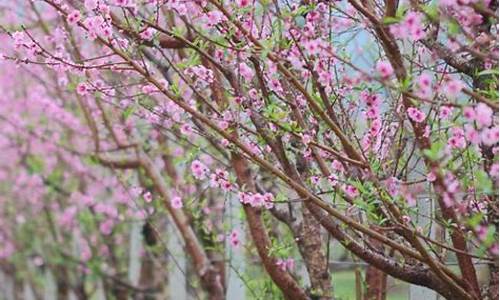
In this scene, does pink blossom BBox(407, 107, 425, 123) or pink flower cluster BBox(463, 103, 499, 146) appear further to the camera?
pink blossom BBox(407, 107, 425, 123)

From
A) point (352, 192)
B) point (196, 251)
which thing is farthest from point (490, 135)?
point (196, 251)

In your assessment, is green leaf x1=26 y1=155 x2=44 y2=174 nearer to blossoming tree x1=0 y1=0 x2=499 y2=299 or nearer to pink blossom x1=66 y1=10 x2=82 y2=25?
blossoming tree x1=0 y1=0 x2=499 y2=299

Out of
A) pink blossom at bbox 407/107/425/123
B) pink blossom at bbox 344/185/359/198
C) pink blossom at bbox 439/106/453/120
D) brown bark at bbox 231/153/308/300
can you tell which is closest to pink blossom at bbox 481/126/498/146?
pink blossom at bbox 439/106/453/120

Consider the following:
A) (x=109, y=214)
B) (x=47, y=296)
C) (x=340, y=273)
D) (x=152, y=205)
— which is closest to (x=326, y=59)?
(x=340, y=273)

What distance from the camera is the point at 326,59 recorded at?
8.11 feet

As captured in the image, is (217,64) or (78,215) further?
(78,215)

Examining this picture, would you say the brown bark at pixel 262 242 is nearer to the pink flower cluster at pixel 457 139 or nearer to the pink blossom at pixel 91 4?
the pink blossom at pixel 91 4

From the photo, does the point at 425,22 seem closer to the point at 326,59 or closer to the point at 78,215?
the point at 326,59

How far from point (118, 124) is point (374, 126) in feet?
8.75

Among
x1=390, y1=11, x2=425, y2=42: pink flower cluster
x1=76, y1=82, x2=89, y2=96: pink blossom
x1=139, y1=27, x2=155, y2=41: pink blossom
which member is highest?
x1=139, y1=27, x2=155, y2=41: pink blossom

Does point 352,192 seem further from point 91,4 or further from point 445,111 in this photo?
point 91,4

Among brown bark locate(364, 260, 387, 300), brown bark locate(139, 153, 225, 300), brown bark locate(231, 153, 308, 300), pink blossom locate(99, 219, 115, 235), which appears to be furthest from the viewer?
pink blossom locate(99, 219, 115, 235)

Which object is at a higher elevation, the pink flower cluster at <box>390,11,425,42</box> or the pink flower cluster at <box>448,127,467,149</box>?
the pink flower cluster at <box>390,11,425,42</box>

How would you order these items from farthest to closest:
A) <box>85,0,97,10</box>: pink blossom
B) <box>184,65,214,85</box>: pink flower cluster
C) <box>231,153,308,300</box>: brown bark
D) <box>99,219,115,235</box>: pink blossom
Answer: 1. <box>99,219,115,235</box>: pink blossom
2. <box>231,153,308,300</box>: brown bark
3. <box>184,65,214,85</box>: pink flower cluster
4. <box>85,0,97,10</box>: pink blossom
